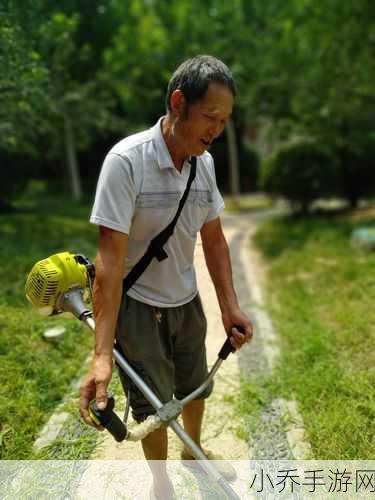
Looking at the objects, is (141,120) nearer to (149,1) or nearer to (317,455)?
(149,1)

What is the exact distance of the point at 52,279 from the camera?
1.74m

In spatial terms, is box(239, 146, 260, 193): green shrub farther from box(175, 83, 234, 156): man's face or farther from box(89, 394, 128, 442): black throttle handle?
box(89, 394, 128, 442): black throttle handle

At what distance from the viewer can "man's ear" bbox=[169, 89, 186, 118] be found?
5.10ft

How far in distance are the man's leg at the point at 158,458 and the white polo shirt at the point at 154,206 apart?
1.89ft

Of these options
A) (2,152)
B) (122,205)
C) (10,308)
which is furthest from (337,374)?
(2,152)

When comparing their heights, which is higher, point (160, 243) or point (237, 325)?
point (160, 243)

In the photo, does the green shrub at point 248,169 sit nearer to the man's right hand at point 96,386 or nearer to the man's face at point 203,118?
A: the man's face at point 203,118

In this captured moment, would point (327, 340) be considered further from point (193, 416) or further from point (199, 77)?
point (199, 77)

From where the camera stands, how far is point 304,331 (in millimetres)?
3855

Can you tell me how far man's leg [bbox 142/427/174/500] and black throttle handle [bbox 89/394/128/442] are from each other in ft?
1.59

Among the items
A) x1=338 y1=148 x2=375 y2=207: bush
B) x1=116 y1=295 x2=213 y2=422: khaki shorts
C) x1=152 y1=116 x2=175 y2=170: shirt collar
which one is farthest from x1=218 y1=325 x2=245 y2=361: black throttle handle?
x1=338 y1=148 x2=375 y2=207: bush

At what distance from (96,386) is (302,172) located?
768 cm

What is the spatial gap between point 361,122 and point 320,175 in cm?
116

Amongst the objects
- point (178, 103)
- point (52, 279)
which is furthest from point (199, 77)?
point (52, 279)
